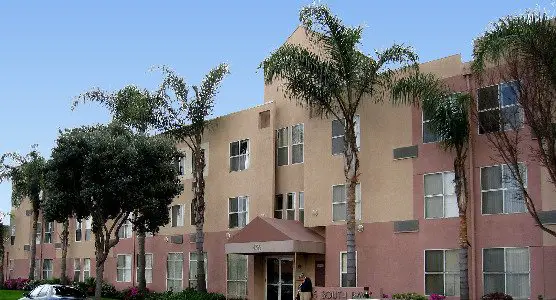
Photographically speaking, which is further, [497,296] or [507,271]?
[507,271]

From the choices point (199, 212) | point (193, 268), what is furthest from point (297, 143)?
point (193, 268)

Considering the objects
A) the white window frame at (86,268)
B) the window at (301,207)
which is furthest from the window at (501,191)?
the white window frame at (86,268)

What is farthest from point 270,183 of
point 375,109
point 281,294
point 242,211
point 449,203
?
point 449,203

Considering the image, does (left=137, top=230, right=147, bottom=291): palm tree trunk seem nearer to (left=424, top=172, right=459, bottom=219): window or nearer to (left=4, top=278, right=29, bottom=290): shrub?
(left=424, top=172, right=459, bottom=219): window

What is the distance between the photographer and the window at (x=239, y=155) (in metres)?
37.3

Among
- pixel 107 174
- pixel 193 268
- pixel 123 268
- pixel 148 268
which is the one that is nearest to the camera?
pixel 107 174

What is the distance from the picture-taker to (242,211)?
122 ft

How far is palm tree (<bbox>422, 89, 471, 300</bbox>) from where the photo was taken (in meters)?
25.6

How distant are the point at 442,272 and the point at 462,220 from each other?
2451mm

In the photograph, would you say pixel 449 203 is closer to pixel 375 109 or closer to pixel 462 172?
pixel 462 172

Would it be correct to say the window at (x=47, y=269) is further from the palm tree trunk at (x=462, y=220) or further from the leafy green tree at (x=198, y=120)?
the palm tree trunk at (x=462, y=220)

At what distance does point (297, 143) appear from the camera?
34719 millimetres

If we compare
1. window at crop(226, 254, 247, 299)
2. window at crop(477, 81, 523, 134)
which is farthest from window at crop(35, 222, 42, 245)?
window at crop(477, 81, 523, 134)

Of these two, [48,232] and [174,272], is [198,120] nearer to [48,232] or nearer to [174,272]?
[174,272]
